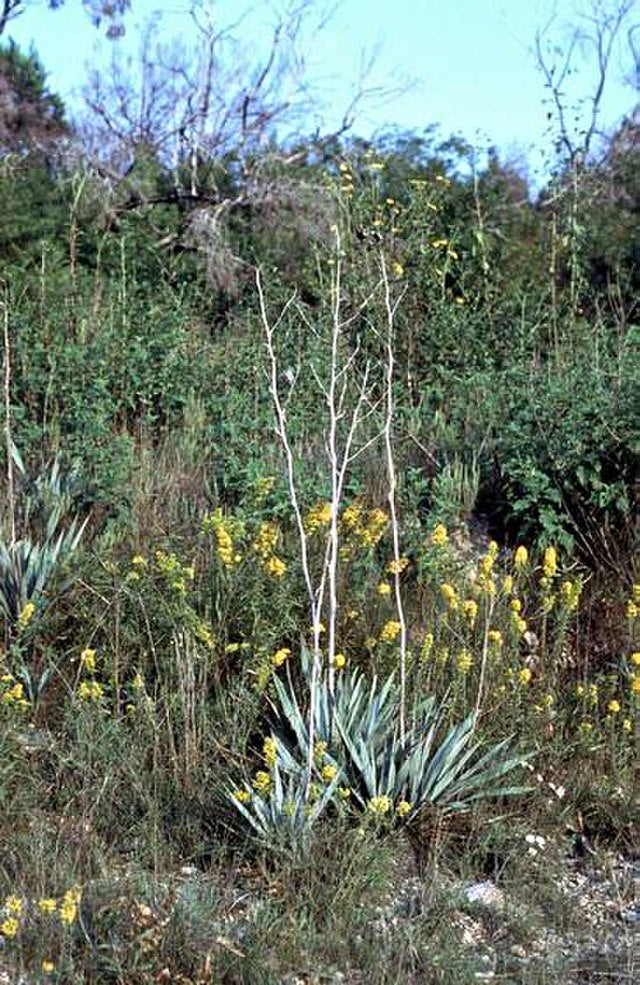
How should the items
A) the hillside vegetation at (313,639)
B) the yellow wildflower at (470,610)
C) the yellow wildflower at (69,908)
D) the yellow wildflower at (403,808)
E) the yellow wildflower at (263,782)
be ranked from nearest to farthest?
the yellow wildflower at (69,908), the hillside vegetation at (313,639), the yellow wildflower at (263,782), the yellow wildflower at (403,808), the yellow wildflower at (470,610)

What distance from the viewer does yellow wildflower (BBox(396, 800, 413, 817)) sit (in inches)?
163

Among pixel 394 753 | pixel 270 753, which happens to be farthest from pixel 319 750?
pixel 394 753

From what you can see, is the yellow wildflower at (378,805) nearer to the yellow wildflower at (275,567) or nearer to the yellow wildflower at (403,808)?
the yellow wildflower at (403,808)

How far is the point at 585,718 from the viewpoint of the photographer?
4996 mm

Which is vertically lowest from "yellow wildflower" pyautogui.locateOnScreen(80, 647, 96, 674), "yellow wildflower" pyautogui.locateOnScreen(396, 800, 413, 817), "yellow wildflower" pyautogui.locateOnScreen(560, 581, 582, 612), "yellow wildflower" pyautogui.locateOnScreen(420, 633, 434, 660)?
"yellow wildflower" pyautogui.locateOnScreen(396, 800, 413, 817)

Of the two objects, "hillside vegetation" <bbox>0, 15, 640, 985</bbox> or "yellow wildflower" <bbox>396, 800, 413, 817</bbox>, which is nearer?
"hillside vegetation" <bbox>0, 15, 640, 985</bbox>

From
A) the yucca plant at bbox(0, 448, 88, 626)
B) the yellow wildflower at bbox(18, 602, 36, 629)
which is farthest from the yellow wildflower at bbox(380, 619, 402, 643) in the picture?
the yucca plant at bbox(0, 448, 88, 626)

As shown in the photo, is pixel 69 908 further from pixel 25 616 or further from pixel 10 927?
pixel 25 616

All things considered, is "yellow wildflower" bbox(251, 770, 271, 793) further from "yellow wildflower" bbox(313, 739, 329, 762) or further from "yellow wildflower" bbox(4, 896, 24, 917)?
"yellow wildflower" bbox(4, 896, 24, 917)

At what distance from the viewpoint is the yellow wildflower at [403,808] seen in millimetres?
4145

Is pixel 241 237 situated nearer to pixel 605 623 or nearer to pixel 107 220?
pixel 107 220

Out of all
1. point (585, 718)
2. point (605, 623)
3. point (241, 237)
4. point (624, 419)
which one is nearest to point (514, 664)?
point (585, 718)

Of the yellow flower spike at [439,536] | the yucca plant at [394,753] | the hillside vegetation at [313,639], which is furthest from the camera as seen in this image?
the yellow flower spike at [439,536]

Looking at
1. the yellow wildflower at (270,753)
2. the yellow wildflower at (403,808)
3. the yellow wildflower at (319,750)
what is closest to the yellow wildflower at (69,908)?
the yellow wildflower at (270,753)
